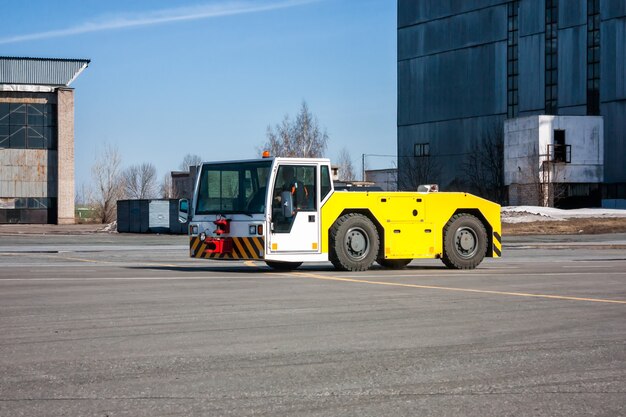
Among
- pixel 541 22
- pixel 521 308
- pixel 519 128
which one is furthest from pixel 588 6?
pixel 521 308

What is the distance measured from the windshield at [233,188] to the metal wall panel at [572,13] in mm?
56116

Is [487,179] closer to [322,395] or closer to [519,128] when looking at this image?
[519,128]

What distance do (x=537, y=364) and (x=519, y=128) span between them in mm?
61435

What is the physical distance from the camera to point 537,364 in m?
8.22

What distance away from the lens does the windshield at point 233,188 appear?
20531 mm

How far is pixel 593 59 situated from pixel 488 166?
39.4ft

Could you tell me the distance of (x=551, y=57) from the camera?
73875mm

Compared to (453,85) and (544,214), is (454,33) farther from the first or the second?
(544,214)

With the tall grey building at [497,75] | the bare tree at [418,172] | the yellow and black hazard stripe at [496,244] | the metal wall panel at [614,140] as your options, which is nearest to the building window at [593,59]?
the tall grey building at [497,75]

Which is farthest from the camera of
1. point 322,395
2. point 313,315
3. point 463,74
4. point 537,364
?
point 463,74

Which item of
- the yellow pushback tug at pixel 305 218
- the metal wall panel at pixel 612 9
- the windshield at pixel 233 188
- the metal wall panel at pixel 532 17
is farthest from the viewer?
the metal wall panel at pixel 532 17

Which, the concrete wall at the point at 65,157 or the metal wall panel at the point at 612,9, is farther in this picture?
the concrete wall at the point at 65,157

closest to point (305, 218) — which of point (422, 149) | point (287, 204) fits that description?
point (287, 204)

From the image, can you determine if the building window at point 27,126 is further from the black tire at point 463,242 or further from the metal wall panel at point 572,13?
the black tire at point 463,242
